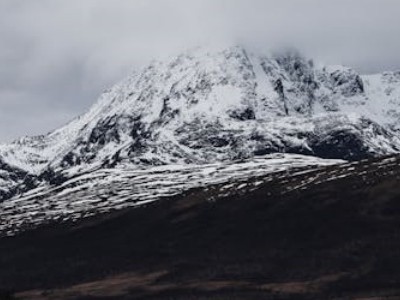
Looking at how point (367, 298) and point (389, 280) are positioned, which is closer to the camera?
point (367, 298)

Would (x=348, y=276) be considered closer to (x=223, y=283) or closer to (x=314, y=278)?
(x=314, y=278)

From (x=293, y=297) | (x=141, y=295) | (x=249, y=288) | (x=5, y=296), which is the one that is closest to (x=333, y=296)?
(x=293, y=297)

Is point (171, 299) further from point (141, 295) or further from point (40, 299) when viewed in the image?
point (40, 299)

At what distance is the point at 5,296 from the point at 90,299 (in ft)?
311

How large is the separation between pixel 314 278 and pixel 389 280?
15.6 meters

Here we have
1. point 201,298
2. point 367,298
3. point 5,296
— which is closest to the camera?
point 5,296

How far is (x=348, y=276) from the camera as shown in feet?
645

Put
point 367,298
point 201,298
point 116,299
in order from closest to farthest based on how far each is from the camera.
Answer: point 367,298
point 201,298
point 116,299

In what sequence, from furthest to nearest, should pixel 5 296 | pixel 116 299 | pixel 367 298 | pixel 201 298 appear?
pixel 116 299
pixel 201 298
pixel 367 298
pixel 5 296

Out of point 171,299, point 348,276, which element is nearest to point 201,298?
point 171,299

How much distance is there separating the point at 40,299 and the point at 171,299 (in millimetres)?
28842

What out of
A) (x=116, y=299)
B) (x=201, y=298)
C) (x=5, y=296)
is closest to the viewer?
(x=5, y=296)

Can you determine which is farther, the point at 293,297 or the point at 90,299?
the point at 90,299

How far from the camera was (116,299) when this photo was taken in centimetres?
19725
